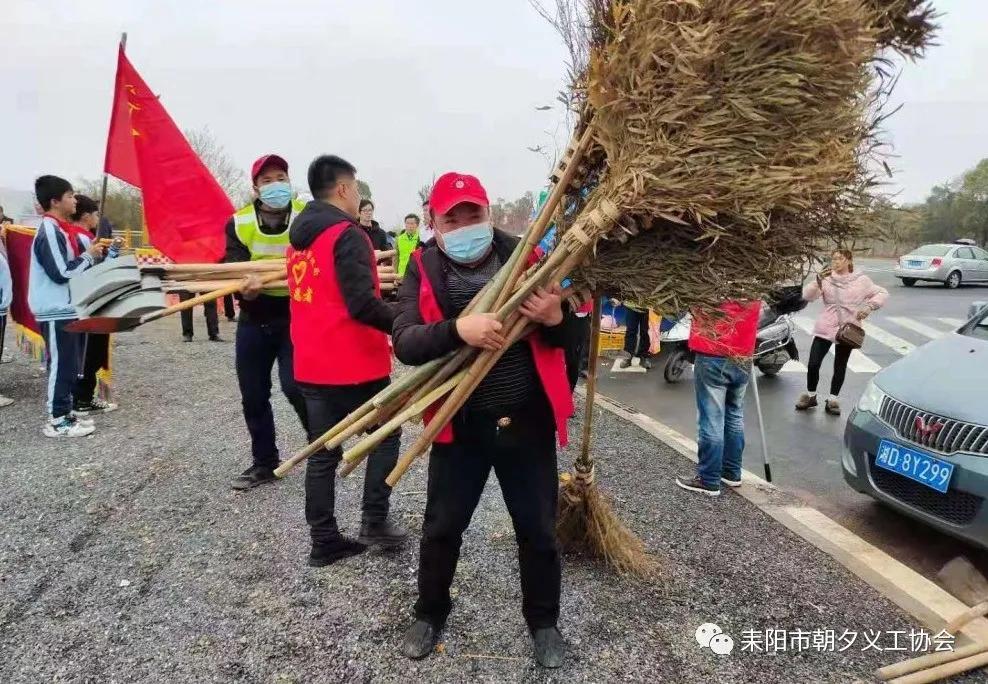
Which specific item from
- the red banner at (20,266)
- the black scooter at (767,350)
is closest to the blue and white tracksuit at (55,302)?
the red banner at (20,266)

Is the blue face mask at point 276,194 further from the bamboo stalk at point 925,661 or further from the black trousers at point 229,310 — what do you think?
the black trousers at point 229,310

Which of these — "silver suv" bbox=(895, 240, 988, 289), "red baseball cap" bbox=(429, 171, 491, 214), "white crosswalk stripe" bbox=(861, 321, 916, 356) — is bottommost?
"white crosswalk stripe" bbox=(861, 321, 916, 356)

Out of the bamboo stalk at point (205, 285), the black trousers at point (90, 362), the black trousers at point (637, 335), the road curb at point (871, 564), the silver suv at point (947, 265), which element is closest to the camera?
the road curb at point (871, 564)

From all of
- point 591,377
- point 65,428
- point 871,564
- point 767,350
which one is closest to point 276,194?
point 591,377

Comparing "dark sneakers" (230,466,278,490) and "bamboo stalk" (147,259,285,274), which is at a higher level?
"bamboo stalk" (147,259,285,274)

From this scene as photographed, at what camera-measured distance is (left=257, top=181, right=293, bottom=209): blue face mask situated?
375 centimetres

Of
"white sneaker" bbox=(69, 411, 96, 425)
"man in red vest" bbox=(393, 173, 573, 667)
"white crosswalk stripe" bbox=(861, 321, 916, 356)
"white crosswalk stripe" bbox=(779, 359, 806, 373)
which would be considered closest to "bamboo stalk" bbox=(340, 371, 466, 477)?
"man in red vest" bbox=(393, 173, 573, 667)

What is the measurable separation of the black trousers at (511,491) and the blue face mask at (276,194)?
2.21m

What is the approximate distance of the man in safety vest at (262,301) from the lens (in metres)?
3.77

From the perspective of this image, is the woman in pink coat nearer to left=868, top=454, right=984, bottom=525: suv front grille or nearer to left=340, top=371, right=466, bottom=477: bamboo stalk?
left=868, top=454, right=984, bottom=525: suv front grille

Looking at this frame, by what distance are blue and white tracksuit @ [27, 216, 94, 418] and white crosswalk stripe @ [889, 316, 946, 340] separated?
1426 centimetres

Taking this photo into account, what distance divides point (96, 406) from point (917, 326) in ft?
50.5

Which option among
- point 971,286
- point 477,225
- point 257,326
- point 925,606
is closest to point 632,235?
point 477,225

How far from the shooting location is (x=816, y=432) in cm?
611
